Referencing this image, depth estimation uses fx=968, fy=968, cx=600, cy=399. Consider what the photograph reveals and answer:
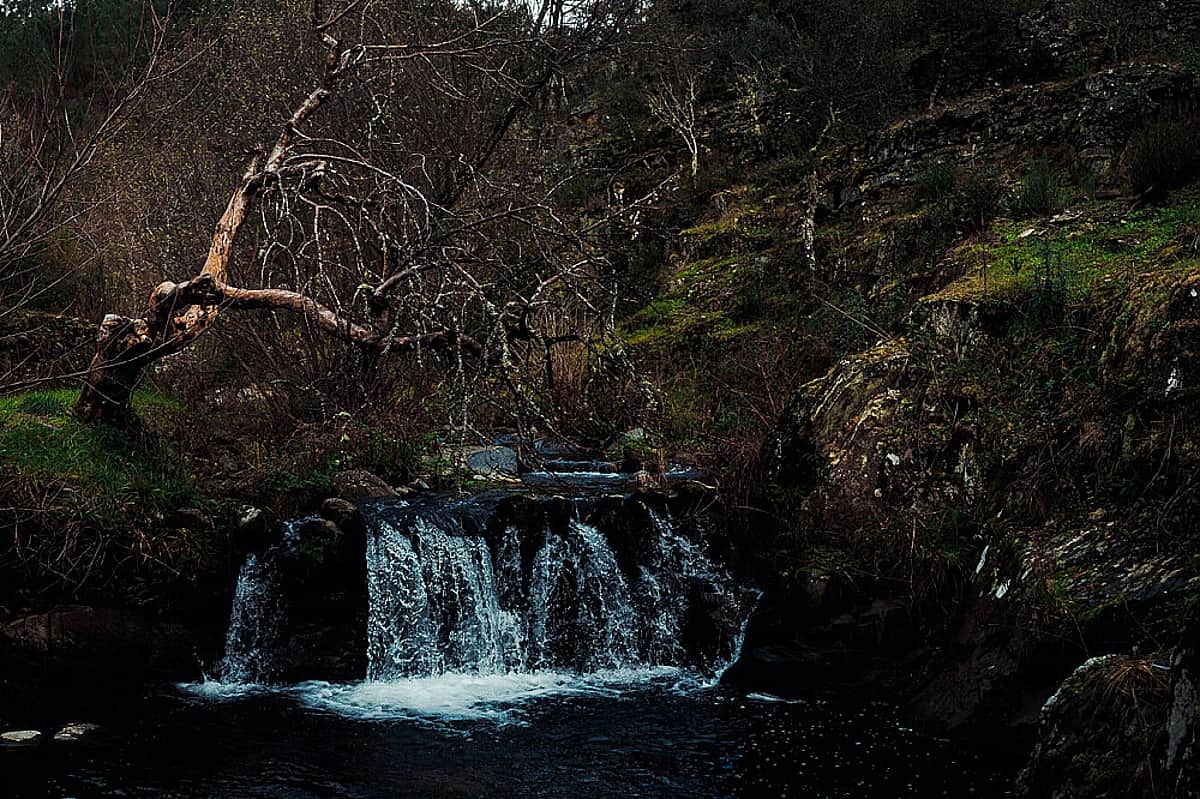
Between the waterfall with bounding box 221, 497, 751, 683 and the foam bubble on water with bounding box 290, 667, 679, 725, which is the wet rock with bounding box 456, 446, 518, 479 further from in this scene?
the foam bubble on water with bounding box 290, 667, 679, 725

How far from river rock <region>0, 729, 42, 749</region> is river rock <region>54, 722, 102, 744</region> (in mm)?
93

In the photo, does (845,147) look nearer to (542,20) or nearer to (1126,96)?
→ (1126,96)

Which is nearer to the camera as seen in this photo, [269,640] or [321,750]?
[321,750]

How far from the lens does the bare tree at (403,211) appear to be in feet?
21.1

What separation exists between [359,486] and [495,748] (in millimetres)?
3252

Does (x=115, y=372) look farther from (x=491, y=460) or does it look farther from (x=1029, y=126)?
(x=1029, y=126)

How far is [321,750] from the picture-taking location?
17.0 feet

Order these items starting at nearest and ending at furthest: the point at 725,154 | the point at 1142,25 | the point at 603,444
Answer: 1. the point at 603,444
2. the point at 1142,25
3. the point at 725,154

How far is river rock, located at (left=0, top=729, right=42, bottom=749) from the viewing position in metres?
5.05

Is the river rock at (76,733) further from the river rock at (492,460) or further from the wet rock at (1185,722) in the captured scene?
the wet rock at (1185,722)

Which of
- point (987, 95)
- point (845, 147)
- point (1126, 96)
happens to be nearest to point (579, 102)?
point (845, 147)

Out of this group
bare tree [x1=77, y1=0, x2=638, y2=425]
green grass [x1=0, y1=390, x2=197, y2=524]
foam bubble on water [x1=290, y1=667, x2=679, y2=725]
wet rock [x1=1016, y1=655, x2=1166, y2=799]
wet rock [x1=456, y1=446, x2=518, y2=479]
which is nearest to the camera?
wet rock [x1=1016, y1=655, x2=1166, y2=799]

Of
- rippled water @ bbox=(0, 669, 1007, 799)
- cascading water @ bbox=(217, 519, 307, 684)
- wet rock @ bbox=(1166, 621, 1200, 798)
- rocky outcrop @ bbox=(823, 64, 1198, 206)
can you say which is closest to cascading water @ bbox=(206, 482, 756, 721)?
cascading water @ bbox=(217, 519, 307, 684)

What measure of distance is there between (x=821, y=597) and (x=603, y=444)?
13.4 ft
